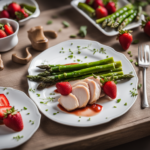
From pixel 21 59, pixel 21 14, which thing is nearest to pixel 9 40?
pixel 21 59

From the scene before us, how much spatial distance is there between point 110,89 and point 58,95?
620 mm

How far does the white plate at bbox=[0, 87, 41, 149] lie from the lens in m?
1.80

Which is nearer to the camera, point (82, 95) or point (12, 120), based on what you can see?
point (12, 120)

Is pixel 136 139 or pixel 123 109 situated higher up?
pixel 123 109

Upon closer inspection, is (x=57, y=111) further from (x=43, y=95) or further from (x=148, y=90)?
(x=148, y=90)

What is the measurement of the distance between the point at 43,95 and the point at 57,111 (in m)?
0.30

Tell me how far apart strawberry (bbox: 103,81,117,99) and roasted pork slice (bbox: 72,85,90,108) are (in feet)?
0.68

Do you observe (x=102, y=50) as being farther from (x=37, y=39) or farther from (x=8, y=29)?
(x=8, y=29)

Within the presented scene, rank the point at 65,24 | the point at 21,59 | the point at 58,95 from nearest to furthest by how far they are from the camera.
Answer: the point at 58,95 < the point at 21,59 < the point at 65,24

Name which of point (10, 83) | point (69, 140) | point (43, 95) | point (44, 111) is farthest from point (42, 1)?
point (69, 140)

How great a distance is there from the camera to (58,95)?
7.46 ft

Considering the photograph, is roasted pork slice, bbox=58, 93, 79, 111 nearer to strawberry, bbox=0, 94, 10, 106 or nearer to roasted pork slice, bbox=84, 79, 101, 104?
roasted pork slice, bbox=84, 79, 101, 104

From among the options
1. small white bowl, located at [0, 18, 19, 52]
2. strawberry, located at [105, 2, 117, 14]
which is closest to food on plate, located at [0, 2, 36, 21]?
small white bowl, located at [0, 18, 19, 52]

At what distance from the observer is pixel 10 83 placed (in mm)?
2484
